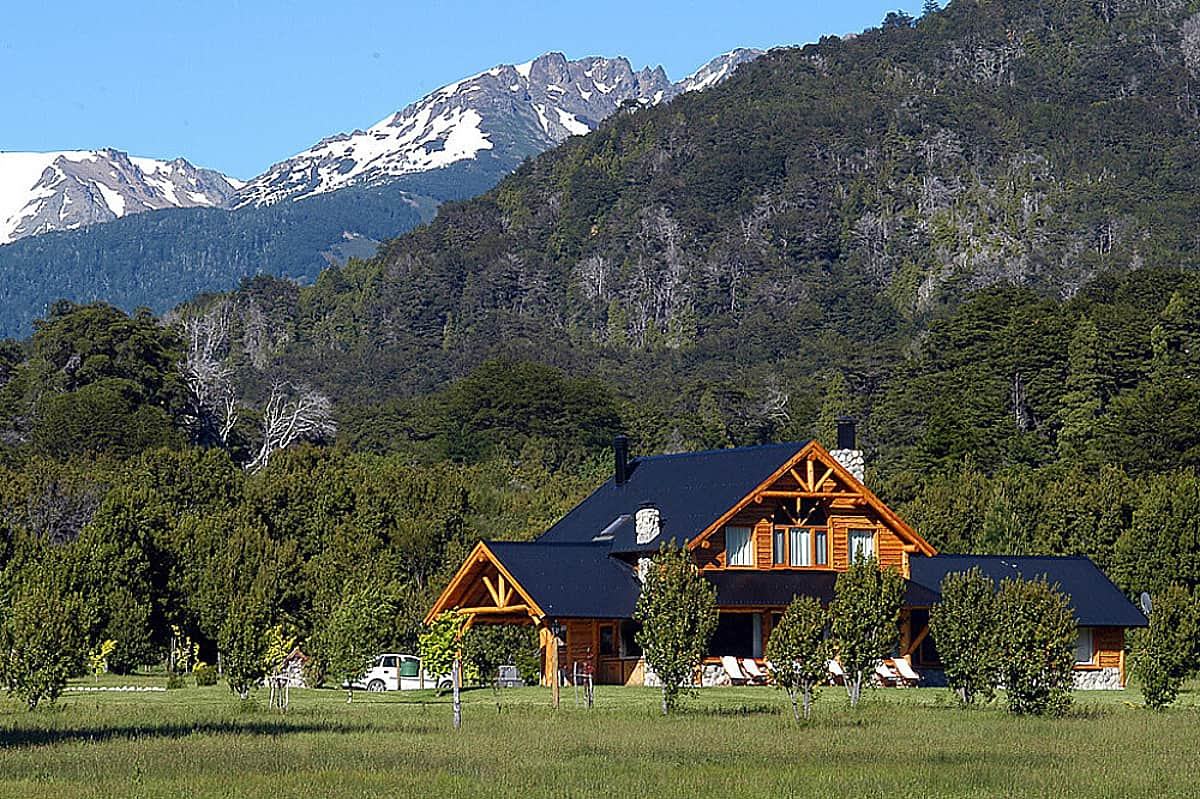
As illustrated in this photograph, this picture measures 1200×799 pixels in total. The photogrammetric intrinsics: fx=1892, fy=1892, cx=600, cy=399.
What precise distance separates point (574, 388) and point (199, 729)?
83140 mm

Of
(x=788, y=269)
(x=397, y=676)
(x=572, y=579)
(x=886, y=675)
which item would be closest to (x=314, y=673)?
(x=397, y=676)

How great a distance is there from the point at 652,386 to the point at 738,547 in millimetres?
92994

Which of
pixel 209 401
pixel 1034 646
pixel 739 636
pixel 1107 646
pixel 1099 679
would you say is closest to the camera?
pixel 1034 646

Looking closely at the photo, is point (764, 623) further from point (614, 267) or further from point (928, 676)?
point (614, 267)

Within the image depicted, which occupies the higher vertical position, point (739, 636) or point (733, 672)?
point (739, 636)

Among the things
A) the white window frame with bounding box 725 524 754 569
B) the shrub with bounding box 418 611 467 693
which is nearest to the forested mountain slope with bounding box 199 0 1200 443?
the white window frame with bounding box 725 524 754 569

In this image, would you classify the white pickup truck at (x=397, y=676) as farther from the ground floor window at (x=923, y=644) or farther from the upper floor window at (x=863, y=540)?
the ground floor window at (x=923, y=644)

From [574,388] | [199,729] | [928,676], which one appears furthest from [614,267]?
[199,729]

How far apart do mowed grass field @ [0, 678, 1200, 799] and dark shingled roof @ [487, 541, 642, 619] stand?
563 centimetres

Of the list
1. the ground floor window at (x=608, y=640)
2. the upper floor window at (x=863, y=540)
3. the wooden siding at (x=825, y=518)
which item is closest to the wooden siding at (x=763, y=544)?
the wooden siding at (x=825, y=518)

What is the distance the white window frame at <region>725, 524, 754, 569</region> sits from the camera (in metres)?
47.5

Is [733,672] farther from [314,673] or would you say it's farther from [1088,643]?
[314,673]

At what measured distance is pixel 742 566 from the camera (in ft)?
Answer: 156

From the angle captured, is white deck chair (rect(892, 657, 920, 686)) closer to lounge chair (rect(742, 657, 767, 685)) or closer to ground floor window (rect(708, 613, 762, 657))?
lounge chair (rect(742, 657, 767, 685))
